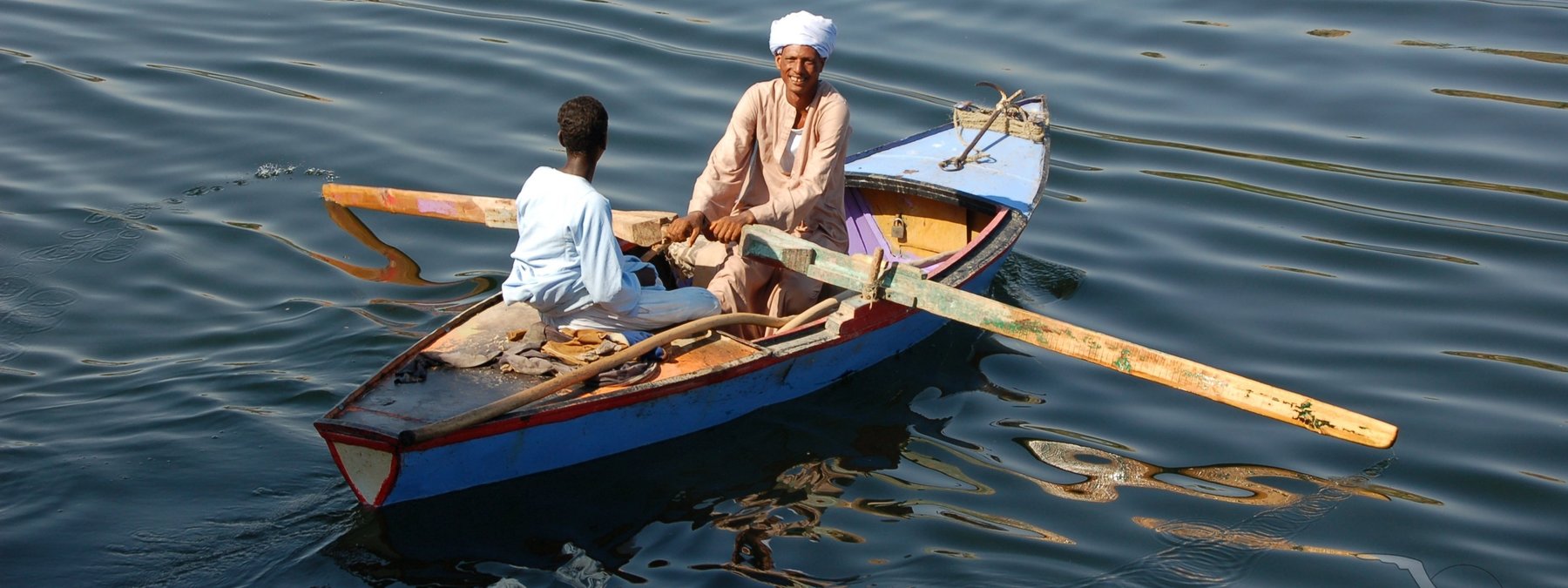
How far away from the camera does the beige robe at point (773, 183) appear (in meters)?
6.41

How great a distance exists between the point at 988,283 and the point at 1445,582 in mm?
2861

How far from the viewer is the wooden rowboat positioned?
17.1ft

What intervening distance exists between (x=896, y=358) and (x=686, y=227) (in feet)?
5.15

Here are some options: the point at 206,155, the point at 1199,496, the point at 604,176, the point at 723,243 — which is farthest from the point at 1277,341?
the point at 206,155

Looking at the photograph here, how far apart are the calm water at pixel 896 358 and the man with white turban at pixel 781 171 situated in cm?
64

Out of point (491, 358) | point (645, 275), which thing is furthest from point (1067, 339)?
point (491, 358)

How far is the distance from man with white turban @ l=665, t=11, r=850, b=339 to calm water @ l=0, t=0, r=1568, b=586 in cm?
64

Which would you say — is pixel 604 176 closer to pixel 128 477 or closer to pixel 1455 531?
pixel 128 477

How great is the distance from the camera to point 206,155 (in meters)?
9.21

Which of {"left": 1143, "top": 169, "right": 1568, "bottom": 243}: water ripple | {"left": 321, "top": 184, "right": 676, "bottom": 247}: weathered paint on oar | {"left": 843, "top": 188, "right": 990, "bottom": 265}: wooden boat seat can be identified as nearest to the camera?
{"left": 321, "top": 184, "right": 676, "bottom": 247}: weathered paint on oar

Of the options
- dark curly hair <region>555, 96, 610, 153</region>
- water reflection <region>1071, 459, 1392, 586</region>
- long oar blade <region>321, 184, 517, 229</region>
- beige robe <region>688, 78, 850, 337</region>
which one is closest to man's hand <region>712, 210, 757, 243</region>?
beige robe <region>688, 78, 850, 337</region>

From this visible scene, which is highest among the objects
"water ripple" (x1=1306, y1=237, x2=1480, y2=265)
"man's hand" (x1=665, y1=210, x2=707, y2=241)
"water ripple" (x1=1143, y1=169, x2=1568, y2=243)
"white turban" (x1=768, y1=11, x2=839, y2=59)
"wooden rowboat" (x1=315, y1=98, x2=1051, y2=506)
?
"white turban" (x1=768, y1=11, x2=839, y2=59)

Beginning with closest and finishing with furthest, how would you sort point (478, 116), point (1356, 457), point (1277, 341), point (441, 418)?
point (441, 418), point (1356, 457), point (1277, 341), point (478, 116)

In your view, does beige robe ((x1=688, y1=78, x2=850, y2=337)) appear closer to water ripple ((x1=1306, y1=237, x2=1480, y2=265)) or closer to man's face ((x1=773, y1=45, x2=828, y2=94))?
man's face ((x1=773, y1=45, x2=828, y2=94))
